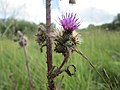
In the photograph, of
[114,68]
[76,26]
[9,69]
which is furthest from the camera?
[9,69]

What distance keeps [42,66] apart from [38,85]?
51cm

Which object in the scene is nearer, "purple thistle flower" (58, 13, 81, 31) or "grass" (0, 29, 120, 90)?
"purple thistle flower" (58, 13, 81, 31)

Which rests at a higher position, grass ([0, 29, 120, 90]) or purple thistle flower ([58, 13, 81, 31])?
purple thistle flower ([58, 13, 81, 31])

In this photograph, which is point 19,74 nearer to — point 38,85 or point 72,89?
point 38,85

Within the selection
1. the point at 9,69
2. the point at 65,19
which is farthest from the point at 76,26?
the point at 9,69

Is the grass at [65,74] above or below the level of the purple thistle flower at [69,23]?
below

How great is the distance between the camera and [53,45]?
157 centimetres

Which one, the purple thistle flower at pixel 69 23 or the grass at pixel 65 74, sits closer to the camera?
the purple thistle flower at pixel 69 23

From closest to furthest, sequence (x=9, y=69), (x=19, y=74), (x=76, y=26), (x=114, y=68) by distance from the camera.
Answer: (x=76, y=26) < (x=114, y=68) < (x=19, y=74) < (x=9, y=69)

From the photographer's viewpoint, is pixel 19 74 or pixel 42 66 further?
pixel 19 74

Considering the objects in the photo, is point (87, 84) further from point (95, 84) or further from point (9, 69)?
point (9, 69)

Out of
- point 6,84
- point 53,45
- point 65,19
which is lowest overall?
point 6,84

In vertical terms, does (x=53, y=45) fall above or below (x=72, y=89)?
above

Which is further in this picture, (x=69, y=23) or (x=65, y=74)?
(x=65, y=74)
